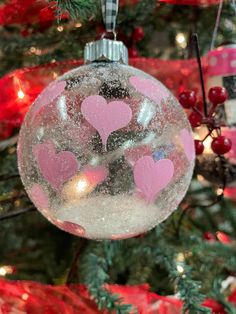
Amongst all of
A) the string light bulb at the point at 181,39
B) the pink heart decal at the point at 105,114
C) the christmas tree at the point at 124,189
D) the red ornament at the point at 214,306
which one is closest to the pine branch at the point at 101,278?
the christmas tree at the point at 124,189

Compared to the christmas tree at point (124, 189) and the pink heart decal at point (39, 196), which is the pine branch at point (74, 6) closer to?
the christmas tree at point (124, 189)

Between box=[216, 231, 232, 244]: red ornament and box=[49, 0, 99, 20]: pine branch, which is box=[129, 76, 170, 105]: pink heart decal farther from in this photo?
box=[216, 231, 232, 244]: red ornament

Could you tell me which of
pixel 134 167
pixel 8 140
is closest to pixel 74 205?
pixel 134 167

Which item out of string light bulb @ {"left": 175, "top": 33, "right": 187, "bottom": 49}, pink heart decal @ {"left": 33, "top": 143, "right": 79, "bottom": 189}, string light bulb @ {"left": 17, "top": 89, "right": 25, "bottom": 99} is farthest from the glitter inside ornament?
string light bulb @ {"left": 175, "top": 33, "right": 187, "bottom": 49}

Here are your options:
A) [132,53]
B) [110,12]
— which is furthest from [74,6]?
[132,53]

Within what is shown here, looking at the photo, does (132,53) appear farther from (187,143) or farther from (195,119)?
(187,143)

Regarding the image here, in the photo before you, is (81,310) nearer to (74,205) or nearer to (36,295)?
(36,295)

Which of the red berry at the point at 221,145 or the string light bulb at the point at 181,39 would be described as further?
the string light bulb at the point at 181,39
